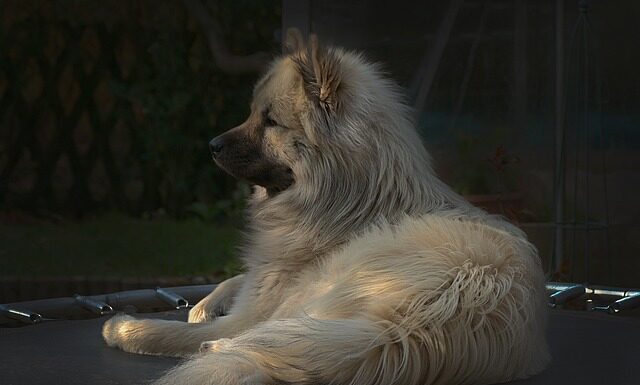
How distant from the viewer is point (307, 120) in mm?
3295

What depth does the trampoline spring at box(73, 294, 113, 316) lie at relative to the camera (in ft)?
14.3

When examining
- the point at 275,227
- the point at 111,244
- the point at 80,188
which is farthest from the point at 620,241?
the point at 80,188

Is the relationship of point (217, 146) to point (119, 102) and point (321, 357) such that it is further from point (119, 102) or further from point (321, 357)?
point (119, 102)

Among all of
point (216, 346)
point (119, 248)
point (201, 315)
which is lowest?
point (119, 248)

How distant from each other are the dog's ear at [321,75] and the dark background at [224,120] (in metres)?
2.61

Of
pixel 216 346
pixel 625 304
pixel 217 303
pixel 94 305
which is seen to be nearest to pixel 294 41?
pixel 217 303

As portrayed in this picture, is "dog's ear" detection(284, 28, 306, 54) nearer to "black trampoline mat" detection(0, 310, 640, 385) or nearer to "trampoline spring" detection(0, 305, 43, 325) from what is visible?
"black trampoline mat" detection(0, 310, 640, 385)

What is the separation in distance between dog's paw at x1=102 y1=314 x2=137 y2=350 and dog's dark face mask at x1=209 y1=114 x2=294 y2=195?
571 millimetres

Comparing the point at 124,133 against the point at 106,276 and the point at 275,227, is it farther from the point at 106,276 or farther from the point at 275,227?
the point at 275,227

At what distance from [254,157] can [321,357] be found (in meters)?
1.04

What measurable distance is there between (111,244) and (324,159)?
5760 millimetres

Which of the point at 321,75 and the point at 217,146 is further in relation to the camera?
the point at 217,146

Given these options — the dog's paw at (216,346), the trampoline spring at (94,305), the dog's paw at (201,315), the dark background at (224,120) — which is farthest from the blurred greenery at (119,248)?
the dog's paw at (216,346)

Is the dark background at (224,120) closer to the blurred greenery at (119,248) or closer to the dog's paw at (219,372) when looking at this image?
the blurred greenery at (119,248)
